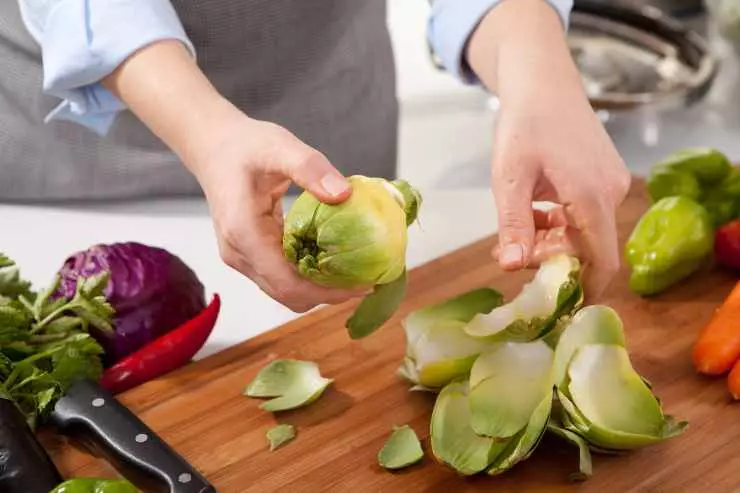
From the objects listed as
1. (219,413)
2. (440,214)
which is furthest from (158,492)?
(440,214)

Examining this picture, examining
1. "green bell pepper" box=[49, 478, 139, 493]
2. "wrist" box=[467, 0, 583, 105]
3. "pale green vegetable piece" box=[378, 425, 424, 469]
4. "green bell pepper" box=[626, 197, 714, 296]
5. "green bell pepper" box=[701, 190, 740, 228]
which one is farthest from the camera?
"green bell pepper" box=[701, 190, 740, 228]

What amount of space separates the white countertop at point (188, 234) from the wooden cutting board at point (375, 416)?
0.37 ft

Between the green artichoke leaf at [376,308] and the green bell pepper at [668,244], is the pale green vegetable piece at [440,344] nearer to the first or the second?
the green artichoke leaf at [376,308]

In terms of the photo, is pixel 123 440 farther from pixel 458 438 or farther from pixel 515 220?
pixel 515 220

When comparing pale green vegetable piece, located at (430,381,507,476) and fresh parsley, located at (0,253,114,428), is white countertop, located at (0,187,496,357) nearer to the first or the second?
fresh parsley, located at (0,253,114,428)

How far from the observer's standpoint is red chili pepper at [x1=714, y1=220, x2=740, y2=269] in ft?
4.25

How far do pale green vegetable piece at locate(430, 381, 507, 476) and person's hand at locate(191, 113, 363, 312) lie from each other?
0.44 ft

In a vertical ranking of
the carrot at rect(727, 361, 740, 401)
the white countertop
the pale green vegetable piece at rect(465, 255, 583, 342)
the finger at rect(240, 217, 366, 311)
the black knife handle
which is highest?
the finger at rect(240, 217, 366, 311)

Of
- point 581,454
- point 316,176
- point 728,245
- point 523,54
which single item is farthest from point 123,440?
point 728,245

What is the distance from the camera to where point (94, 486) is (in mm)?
905

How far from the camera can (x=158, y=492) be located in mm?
953

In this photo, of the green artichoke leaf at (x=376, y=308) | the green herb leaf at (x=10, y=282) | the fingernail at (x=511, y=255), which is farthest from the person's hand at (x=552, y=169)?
the green herb leaf at (x=10, y=282)

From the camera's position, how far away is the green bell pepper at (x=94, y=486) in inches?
35.3

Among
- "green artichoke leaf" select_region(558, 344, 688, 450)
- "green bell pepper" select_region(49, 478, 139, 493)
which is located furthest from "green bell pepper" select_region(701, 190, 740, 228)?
"green bell pepper" select_region(49, 478, 139, 493)
